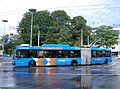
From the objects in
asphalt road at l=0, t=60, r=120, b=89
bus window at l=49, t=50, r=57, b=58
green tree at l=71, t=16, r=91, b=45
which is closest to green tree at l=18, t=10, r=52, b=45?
green tree at l=71, t=16, r=91, b=45

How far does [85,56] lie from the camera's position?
144 ft

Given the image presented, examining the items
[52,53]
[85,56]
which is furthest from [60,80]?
[85,56]

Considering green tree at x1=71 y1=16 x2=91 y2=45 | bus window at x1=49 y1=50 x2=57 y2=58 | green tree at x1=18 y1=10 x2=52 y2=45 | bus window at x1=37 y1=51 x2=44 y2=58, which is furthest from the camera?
green tree at x1=18 y1=10 x2=52 y2=45

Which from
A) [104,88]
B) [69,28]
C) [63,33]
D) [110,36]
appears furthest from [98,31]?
[104,88]

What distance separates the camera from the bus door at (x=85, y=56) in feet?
144

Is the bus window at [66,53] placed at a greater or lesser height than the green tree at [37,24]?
lesser

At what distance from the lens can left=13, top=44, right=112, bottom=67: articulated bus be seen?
1561 inches

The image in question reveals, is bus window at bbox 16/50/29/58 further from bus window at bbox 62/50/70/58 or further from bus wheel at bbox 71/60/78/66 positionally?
bus wheel at bbox 71/60/78/66

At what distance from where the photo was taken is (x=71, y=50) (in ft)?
140

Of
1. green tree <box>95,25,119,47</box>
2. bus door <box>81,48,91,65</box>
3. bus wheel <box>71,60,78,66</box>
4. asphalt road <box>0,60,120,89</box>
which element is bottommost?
asphalt road <box>0,60,120,89</box>

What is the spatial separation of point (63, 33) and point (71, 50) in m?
49.1

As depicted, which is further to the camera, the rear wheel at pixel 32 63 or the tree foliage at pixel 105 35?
the tree foliage at pixel 105 35

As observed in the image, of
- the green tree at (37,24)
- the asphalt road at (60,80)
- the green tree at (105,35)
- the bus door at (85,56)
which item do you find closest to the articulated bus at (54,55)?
the bus door at (85,56)

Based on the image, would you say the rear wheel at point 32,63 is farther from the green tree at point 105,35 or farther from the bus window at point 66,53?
the green tree at point 105,35
